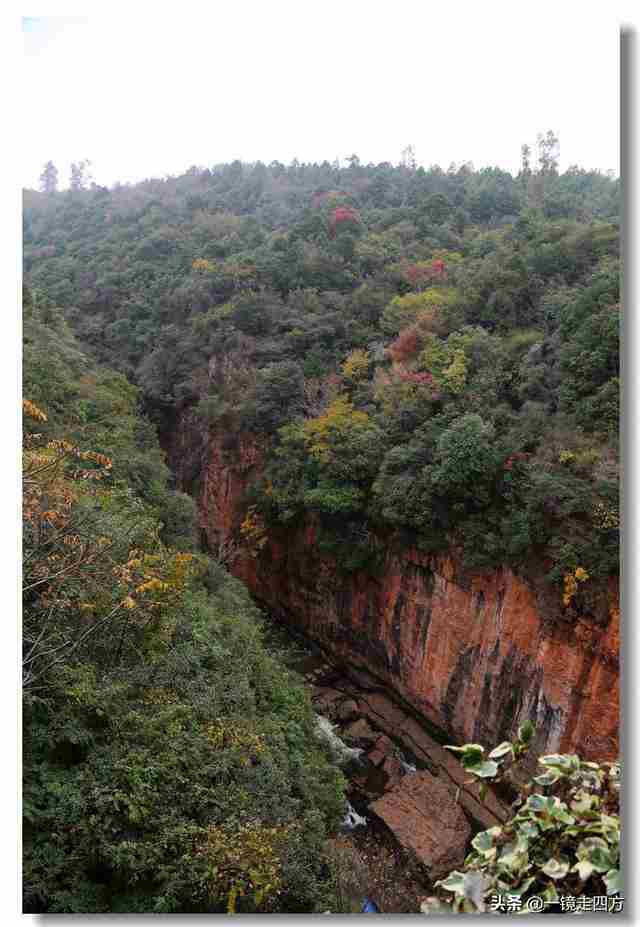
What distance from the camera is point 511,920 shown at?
2445 mm

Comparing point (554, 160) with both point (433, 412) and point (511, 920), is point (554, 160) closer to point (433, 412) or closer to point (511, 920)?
point (433, 412)

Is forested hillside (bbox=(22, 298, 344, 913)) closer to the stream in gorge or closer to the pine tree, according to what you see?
the stream in gorge

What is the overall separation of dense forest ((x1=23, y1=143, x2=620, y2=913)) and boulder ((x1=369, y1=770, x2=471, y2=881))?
9.60 ft

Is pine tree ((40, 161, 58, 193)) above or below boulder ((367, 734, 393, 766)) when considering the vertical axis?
above

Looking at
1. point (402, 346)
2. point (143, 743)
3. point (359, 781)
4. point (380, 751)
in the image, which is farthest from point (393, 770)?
point (402, 346)

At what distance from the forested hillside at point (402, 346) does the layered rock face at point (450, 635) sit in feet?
2.02

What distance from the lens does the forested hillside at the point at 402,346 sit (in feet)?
33.9

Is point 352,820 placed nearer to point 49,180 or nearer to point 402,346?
point 402,346

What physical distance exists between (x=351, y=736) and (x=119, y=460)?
25.6 feet

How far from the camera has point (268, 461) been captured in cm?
1639

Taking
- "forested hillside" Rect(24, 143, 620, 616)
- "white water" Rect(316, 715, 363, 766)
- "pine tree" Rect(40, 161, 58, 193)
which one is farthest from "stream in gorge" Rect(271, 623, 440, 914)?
"pine tree" Rect(40, 161, 58, 193)

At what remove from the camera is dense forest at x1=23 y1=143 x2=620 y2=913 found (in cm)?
485

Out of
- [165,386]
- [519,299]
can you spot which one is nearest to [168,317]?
[165,386]

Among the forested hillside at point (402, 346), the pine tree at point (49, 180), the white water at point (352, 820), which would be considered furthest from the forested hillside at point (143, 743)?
the pine tree at point (49, 180)
